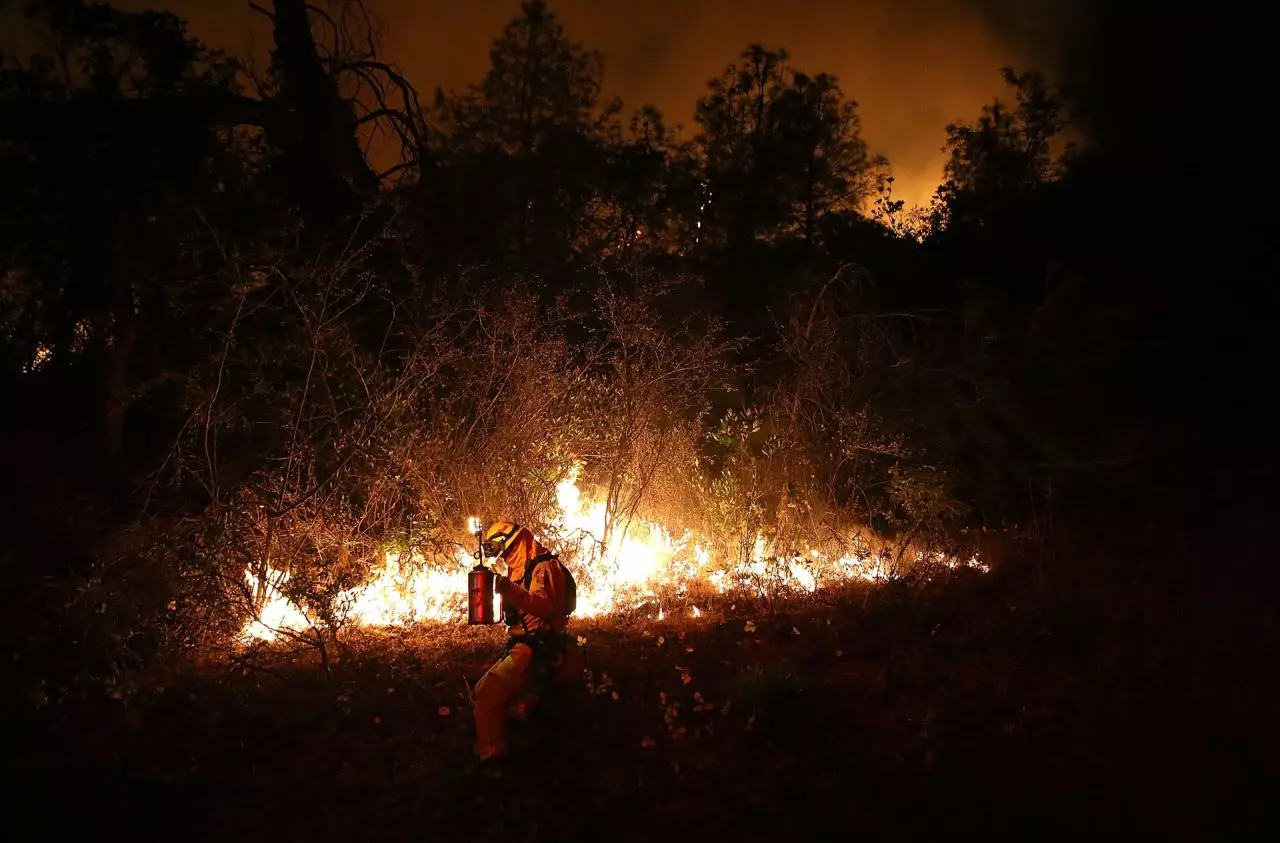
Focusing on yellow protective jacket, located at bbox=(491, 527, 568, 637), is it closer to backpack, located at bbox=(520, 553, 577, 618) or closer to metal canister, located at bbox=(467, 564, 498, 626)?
backpack, located at bbox=(520, 553, 577, 618)

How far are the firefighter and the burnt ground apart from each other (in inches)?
10.2

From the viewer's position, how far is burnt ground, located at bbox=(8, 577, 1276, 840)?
4.15 metres

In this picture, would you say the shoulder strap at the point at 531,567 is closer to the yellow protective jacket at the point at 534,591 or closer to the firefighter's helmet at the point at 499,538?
the yellow protective jacket at the point at 534,591

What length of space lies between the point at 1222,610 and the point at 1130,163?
14.5ft

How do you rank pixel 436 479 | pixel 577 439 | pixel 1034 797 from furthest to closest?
pixel 577 439
pixel 436 479
pixel 1034 797

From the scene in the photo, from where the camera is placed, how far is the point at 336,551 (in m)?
6.85

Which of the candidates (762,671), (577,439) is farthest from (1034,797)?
(577,439)

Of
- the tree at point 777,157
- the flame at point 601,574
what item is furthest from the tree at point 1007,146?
the flame at point 601,574

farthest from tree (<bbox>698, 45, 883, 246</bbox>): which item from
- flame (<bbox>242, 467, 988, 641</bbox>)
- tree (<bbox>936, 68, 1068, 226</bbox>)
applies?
flame (<bbox>242, 467, 988, 641</bbox>)

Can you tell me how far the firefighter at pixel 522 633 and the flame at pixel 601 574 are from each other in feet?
4.49

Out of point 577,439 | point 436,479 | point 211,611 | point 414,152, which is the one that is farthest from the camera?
point 414,152

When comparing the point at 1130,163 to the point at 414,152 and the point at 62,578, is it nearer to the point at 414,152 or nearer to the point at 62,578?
the point at 414,152

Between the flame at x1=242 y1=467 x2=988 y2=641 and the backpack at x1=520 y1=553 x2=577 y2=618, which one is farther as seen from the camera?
the flame at x1=242 y1=467 x2=988 y2=641

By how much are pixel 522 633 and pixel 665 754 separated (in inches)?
37.7
